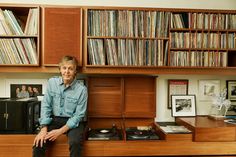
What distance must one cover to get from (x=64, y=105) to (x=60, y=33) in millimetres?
630

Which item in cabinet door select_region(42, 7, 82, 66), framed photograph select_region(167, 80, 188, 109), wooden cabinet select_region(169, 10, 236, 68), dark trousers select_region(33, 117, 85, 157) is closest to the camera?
dark trousers select_region(33, 117, 85, 157)

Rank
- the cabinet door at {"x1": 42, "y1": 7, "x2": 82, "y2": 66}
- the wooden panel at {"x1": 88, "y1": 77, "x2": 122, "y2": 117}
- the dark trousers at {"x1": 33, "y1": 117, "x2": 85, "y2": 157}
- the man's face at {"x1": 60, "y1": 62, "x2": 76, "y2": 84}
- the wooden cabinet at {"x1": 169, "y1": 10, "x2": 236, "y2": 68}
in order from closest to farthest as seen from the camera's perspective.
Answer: the dark trousers at {"x1": 33, "y1": 117, "x2": 85, "y2": 157} → the man's face at {"x1": 60, "y1": 62, "x2": 76, "y2": 84} → the cabinet door at {"x1": 42, "y1": 7, "x2": 82, "y2": 66} → the wooden cabinet at {"x1": 169, "y1": 10, "x2": 236, "y2": 68} → the wooden panel at {"x1": 88, "y1": 77, "x2": 122, "y2": 117}

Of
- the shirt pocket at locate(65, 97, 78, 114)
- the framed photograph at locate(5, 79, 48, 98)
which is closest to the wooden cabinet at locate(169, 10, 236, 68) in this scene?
the shirt pocket at locate(65, 97, 78, 114)

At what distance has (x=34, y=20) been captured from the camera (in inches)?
76.4

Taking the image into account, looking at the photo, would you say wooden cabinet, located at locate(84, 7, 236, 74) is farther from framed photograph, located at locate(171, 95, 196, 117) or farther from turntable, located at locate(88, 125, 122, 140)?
turntable, located at locate(88, 125, 122, 140)

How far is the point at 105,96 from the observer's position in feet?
7.29

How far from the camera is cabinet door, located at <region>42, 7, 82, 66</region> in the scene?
6.29 feet

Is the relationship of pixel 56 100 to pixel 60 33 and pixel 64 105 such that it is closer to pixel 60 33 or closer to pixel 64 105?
pixel 64 105

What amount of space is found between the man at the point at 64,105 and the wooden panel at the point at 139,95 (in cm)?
53

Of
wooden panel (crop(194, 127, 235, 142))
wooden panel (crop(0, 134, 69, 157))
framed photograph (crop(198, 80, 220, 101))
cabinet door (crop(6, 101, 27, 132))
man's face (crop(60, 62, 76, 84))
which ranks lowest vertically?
wooden panel (crop(0, 134, 69, 157))

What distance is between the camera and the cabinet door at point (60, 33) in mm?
1918

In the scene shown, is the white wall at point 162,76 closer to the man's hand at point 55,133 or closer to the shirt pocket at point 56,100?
the shirt pocket at point 56,100

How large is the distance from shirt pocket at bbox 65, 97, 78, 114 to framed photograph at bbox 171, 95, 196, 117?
3.38ft

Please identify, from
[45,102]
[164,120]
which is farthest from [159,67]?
[45,102]
